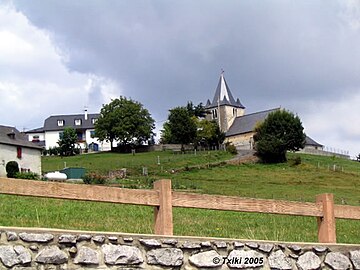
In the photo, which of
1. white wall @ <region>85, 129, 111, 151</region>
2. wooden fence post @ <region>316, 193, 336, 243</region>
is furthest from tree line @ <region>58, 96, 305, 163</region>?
wooden fence post @ <region>316, 193, 336, 243</region>

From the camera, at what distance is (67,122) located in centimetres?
9750

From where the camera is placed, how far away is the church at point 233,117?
91375 millimetres

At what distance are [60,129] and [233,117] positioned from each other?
30.5m

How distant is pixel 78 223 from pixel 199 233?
6.81 feet

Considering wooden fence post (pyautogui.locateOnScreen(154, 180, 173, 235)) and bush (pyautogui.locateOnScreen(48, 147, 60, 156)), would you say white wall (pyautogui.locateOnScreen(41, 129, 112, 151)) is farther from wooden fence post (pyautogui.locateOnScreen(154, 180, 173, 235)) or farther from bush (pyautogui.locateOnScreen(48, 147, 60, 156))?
wooden fence post (pyautogui.locateOnScreen(154, 180, 173, 235))

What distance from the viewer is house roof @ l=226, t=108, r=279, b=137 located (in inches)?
3585

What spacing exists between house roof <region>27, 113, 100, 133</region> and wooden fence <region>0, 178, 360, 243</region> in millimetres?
89759

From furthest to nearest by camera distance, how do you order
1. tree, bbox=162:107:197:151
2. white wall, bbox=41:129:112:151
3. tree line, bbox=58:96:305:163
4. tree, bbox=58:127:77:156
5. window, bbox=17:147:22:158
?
white wall, bbox=41:129:112:151, tree, bbox=58:127:77:156, tree, bbox=162:107:197:151, tree line, bbox=58:96:305:163, window, bbox=17:147:22:158

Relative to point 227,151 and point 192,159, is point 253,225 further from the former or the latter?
point 227,151

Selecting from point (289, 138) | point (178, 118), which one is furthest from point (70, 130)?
point (289, 138)

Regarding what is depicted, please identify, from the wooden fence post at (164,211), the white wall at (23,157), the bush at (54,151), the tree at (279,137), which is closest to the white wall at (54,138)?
the bush at (54,151)

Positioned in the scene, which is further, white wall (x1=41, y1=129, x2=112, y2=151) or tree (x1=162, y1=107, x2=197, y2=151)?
white wall (x1=41, y1=129, x2=112, y2=151)

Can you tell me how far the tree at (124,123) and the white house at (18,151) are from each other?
27800 mm

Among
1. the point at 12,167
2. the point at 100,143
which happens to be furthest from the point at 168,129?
the point at 12,167
